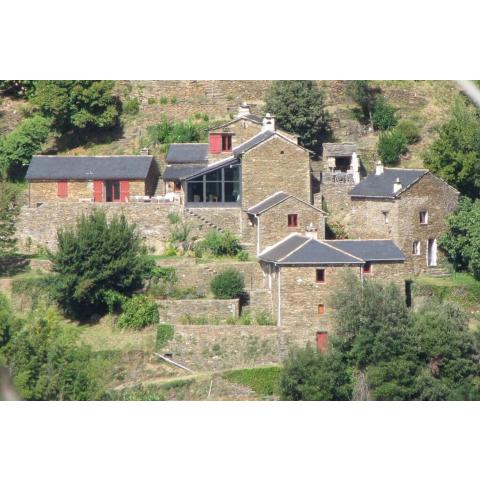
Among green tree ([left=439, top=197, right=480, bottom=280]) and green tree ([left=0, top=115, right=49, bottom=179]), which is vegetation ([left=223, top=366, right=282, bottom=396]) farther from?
green tree ([left=0, top=115, right=49, bottom=179])

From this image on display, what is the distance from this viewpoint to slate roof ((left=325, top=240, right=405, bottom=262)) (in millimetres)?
44969

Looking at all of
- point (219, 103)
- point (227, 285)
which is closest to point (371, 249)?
point (227, 285)

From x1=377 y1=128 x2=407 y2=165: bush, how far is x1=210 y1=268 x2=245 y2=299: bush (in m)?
12.4

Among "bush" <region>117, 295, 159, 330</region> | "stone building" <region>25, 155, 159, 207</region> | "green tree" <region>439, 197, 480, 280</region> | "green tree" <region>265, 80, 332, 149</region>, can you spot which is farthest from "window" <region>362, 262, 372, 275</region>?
"green tree" <region>265, 80, 332, 149</region>

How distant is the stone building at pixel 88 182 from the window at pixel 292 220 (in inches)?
303

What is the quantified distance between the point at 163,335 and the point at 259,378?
3310mm

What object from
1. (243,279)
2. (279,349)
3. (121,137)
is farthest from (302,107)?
(279,349)

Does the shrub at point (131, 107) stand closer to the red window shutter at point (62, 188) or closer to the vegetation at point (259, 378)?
the red window shutter at point (62, 188)

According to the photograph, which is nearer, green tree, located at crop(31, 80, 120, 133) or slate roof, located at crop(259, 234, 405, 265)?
slate roof, located at crop(259, 234, 405, 265)

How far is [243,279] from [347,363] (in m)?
5.77

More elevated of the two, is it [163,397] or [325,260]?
[325,260]

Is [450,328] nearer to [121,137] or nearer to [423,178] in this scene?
[423,178]

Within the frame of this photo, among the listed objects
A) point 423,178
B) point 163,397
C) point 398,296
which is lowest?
point 163,397

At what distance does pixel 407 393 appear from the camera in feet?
132
